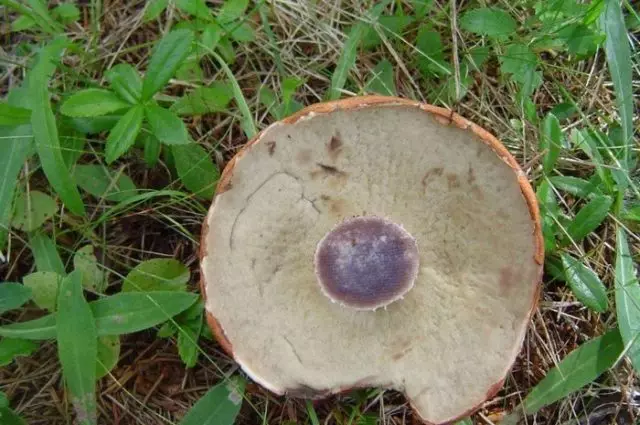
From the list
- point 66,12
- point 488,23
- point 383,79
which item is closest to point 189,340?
point 383,79

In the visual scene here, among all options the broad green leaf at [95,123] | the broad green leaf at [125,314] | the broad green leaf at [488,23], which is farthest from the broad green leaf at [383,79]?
the broad green leaf at [125,314]

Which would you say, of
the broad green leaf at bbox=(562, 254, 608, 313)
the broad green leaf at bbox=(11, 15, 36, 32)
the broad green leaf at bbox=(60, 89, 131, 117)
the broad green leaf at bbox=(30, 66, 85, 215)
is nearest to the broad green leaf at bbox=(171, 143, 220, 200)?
the broad green leaf at bbox=(60, 89, 131, 117)

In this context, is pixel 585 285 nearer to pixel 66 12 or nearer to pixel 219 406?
pixel 219 406

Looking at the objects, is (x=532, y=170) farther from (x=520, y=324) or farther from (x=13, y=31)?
(x=13, y=31)

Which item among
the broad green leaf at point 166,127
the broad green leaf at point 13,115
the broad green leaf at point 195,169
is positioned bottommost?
the broad green leaf at point 195,169

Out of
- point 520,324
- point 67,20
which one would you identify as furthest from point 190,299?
point 67,20

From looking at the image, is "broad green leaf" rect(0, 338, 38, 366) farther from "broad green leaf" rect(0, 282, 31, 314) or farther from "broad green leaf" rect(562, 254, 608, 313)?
"broad green leaf" rect(562, 254, 608, 313)

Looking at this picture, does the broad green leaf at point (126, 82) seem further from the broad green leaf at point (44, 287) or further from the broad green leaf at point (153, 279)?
the broad green leaf at point (44, 287)
